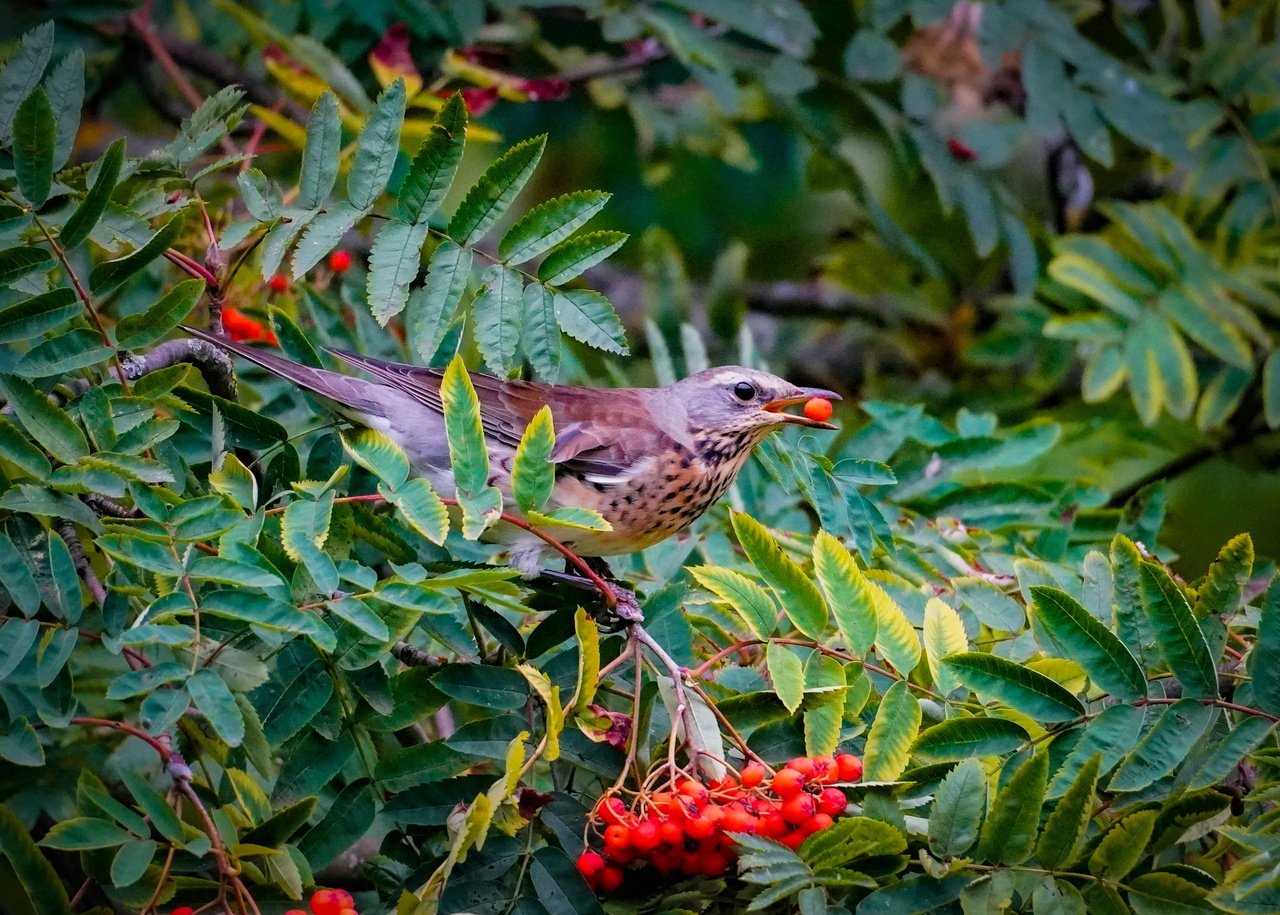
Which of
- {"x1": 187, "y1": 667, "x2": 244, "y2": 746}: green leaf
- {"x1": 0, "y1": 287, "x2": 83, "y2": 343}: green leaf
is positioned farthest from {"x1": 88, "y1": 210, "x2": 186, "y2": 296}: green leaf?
{"x1": 187, "y1": 667, "x2": 244, "y2": 746}: green leaf

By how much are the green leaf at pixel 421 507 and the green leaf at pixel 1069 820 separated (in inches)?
44.8

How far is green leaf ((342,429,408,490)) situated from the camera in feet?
7.17

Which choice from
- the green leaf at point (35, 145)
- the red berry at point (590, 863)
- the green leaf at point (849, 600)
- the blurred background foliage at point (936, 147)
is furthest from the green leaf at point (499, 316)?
the blurred background foliage at point (936, 147)

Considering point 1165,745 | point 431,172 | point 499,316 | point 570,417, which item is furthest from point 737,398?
point 1165,745

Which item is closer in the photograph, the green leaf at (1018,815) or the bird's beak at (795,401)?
the green leaf at (1018,815)

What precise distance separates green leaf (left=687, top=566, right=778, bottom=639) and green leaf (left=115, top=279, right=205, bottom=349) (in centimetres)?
118

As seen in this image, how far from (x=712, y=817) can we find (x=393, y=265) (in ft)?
4.20

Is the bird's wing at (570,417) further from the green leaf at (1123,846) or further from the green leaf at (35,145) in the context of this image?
the green leaf at (1123,846)

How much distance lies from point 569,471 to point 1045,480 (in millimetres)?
1564

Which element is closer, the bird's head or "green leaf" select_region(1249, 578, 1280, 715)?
"green leaf" select_region(1249, 578, 1280, 715)

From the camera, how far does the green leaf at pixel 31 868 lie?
2.04 metres

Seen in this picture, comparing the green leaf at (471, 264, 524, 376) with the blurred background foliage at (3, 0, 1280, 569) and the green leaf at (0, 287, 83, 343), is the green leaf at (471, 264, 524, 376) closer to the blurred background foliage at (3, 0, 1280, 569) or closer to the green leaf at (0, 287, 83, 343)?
the green leaf at (0, 287, 83, 343)

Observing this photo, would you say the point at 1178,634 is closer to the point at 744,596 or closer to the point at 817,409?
the point at 744,596

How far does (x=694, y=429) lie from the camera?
12.1 ft
